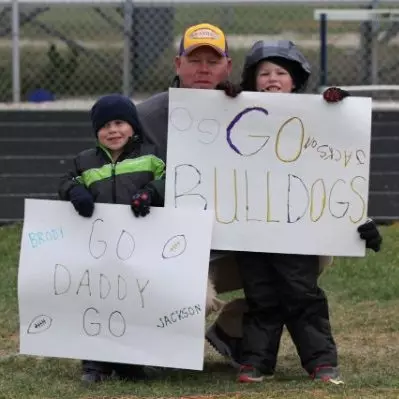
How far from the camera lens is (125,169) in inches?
216

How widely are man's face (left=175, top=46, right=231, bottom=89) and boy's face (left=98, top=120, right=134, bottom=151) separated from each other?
344 mm

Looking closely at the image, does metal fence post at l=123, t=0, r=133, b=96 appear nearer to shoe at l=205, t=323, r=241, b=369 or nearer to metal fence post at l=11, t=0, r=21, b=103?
metal fence post at l=11, t=0, r=21, b=103

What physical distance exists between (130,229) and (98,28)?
1141cm

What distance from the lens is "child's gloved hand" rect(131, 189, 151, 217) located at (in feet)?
17.6

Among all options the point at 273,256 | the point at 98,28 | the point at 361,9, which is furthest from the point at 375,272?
the point at 98,28

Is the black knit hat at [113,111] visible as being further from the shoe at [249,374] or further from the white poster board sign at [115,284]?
the shoe at [249,374]

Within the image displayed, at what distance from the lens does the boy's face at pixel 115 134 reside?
18.2ft

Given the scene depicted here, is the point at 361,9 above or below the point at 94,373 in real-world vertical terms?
above

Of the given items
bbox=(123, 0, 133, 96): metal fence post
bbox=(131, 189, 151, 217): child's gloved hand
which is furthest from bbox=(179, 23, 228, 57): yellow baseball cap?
bbox=(123, 0, 133, 96): metal fence post

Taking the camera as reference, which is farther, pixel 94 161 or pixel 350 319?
pixel 350 319

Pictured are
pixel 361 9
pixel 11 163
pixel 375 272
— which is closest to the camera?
pixel 375 272

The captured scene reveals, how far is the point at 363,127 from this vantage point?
543cm

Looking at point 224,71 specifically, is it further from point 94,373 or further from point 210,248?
point 94,373

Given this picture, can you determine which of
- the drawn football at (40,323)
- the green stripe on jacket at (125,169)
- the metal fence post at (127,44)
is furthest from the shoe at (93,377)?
the metal fence post at (127,44)
